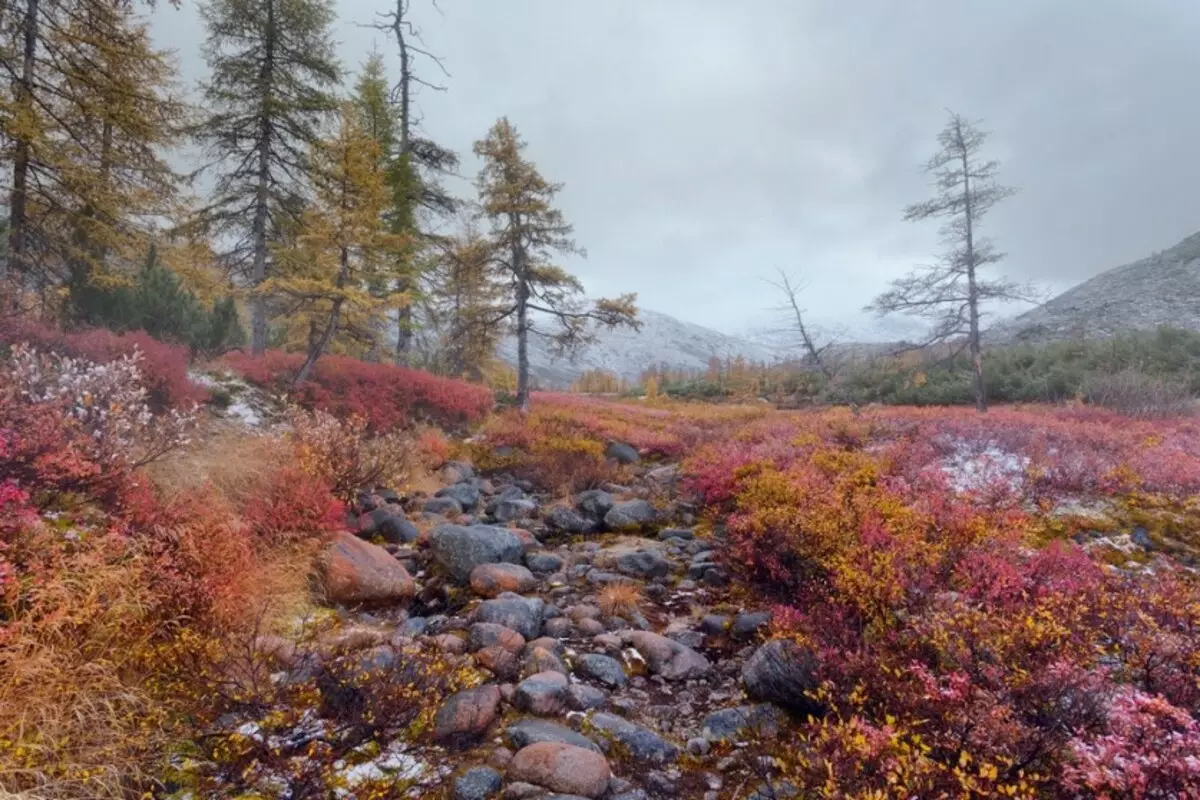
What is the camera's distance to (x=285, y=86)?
55.0 ft

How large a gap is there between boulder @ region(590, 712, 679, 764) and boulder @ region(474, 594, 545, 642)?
1.35 meters

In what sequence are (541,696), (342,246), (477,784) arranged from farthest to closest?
(342,246), (541,696), (477,784)

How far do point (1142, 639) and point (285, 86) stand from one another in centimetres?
2157

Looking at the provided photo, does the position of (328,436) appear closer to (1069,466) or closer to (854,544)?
(854,544)

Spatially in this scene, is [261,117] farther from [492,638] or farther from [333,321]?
[492,638]

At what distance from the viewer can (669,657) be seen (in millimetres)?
4801

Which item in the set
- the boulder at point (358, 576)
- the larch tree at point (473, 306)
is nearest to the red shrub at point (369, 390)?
the larch tree at point (473, 306)

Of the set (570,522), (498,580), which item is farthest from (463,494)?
(498,580)

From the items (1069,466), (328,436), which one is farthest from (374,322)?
(1069,466)

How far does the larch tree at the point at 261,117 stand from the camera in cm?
1590

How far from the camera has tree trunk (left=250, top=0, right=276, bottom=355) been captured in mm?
15805

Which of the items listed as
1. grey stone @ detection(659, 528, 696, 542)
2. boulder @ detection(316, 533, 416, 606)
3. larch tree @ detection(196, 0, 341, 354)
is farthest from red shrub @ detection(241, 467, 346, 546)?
larch tree @ detection(196, 0, 341, 354)

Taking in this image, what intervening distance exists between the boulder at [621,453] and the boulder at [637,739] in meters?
9.53

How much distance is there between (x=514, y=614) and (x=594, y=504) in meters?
4.22
